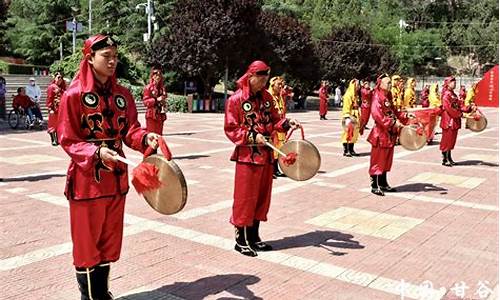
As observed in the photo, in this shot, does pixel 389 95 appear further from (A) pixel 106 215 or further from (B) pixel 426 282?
(A) pixel 106 215

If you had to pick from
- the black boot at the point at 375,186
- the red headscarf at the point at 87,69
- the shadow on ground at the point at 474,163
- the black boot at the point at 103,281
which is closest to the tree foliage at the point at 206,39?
the shadow on ground at the point at 474,163

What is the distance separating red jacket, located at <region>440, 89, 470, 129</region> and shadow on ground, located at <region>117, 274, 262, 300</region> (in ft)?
27.4

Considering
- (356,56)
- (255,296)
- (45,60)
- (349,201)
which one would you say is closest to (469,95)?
(349,201)

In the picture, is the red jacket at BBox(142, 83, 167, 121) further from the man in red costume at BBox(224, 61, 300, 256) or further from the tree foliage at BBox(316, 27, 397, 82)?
the tree foliage at BBox(316, 27, 397, 82)

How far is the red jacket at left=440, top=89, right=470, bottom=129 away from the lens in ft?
38.9

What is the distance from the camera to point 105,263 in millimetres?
4195

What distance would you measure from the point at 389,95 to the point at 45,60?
41.1m

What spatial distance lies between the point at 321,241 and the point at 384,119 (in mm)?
3200

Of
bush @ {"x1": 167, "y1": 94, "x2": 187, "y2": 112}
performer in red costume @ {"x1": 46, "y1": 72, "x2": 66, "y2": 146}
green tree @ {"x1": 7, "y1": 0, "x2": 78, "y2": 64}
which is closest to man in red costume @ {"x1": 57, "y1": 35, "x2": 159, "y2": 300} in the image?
performer in red costume @ {"x1": 46, "y1": 72, "x2": 66, "y2": 146}

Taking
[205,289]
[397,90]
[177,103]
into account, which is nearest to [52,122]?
[397,90]

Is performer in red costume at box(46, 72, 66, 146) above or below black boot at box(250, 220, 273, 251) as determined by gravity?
above

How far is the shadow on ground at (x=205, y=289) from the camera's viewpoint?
4590 millimetres

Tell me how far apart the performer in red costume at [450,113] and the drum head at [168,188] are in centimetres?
922

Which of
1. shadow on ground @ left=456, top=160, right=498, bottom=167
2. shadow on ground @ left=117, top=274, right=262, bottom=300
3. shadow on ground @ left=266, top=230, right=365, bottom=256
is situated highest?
shadow on ground @ left=456, top=160, right=498, bottom=167
